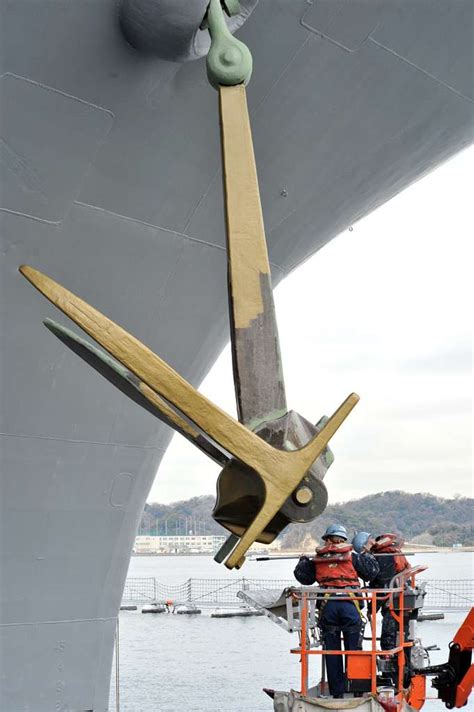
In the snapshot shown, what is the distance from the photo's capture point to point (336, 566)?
594 cm

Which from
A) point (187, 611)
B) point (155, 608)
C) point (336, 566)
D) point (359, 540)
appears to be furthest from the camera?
point (155, 608)

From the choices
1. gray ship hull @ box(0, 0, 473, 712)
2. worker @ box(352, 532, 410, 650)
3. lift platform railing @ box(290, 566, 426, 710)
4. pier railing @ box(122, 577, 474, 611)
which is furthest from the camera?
pier railing @ box(122, 577, 474, 611)

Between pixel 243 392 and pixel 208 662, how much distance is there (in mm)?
26373

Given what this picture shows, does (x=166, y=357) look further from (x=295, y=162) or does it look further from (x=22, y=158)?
(x=22, y=158)

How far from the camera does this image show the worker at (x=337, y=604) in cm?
591

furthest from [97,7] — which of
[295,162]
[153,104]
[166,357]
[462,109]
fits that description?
[462,109]

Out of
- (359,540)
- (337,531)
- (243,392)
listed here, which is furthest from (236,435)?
(359,540)

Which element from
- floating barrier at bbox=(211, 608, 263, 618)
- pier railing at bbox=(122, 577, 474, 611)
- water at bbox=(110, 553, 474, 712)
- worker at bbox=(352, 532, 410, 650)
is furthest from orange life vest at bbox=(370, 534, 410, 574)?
pier railing at bbox=(122, 577, 474, 611)

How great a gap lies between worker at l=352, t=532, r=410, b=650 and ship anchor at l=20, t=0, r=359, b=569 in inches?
125

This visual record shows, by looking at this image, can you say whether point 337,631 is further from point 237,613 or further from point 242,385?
point 237,613

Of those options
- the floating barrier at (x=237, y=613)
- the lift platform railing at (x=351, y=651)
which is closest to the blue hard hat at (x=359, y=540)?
the lift platform railing at (x=351, y=651)

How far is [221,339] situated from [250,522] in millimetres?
4445

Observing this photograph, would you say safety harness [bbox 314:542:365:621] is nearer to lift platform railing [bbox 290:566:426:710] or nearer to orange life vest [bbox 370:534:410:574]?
lift platform railing [bbox 290:566:426:710]

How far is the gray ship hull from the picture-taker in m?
5.28
